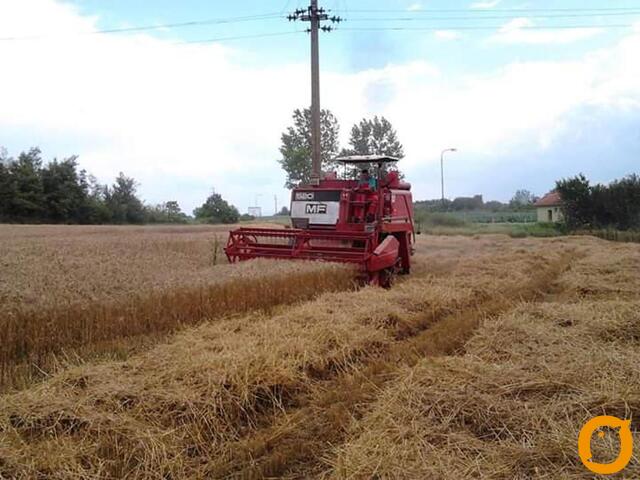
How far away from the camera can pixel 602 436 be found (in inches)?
110

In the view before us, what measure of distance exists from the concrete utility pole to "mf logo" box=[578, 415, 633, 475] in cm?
1278

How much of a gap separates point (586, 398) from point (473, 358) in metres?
1.20

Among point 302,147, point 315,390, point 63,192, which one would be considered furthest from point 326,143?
point 315,390

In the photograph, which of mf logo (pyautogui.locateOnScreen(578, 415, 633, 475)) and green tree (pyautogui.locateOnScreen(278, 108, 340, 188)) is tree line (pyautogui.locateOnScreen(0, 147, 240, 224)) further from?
mf logo (pyautogui.locateOnScreen(578, 415, 633, 475))

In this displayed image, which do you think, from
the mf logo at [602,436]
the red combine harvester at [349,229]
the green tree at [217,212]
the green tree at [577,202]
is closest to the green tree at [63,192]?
the green tree at [217,212]

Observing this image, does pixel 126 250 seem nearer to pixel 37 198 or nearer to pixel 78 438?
pixel 78 438

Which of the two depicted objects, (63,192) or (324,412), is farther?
(63,192)

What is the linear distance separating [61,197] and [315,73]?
26805 mm

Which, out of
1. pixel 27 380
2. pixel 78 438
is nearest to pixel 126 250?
pixel 27 380

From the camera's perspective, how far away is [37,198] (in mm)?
34156

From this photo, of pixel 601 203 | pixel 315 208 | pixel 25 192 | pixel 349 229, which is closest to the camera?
pixel 349 229

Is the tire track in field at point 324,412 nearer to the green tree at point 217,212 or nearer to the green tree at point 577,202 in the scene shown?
the green tree at point 577,202

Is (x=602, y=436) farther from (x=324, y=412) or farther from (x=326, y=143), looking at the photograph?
(x=326, y=143)

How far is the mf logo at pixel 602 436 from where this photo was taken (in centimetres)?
253
